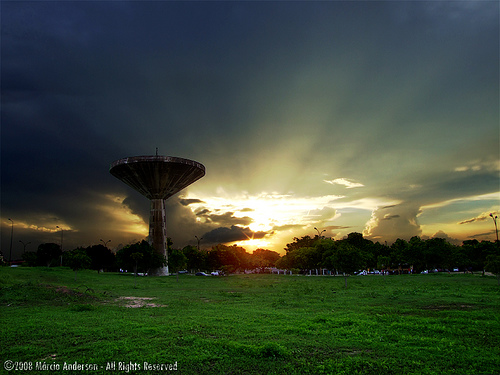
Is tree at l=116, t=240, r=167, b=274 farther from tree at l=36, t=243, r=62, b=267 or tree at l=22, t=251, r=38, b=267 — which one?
tree at l=36, t=243, r=62, b=267

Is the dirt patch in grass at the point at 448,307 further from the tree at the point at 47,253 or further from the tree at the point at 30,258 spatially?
the tree at the point at 47,253

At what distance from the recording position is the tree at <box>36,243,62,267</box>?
9681 cm

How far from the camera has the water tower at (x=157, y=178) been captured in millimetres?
67375

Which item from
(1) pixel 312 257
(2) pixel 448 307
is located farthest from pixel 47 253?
(2) pixel 448 307

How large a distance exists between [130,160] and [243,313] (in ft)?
178

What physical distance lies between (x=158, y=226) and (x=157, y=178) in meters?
11.5

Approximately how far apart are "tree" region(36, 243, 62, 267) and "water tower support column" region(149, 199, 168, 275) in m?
41.0

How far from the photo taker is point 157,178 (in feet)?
236

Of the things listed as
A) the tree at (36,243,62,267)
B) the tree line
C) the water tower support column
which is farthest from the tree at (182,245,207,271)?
the tree at (36,243,62,267)

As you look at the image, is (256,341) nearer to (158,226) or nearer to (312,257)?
(158,226)

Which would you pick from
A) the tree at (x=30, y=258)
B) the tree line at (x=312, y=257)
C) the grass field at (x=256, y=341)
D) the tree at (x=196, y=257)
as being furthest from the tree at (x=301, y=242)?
the grass field at (x=256, y=341)

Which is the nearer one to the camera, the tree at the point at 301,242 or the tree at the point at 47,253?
the tree at the point at 47,253

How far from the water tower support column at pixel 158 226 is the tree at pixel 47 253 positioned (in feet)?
135

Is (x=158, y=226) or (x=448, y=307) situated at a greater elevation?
(x=158, y=226)
